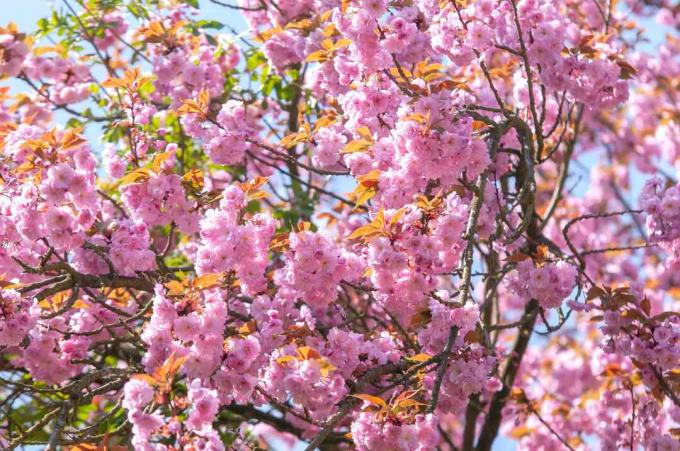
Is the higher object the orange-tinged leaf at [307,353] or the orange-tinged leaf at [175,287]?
the orange-tinged leaf at [175,287]

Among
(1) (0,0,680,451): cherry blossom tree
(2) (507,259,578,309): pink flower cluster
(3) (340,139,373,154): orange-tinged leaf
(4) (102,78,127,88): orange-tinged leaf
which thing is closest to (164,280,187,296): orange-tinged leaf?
(1) (0,0,680,451): cherry blossom tree

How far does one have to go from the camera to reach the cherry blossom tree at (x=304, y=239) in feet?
11.0

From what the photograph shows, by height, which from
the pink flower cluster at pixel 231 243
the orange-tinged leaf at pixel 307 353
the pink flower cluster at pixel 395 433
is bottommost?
the pink flower cluster at pixel 395 433

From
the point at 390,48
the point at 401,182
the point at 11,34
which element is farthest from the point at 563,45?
the point at 11,34

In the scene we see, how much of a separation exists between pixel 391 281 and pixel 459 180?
546 millimetres

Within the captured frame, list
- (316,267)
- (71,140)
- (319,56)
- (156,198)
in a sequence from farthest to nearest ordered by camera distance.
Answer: (319,56), (156,198), (316,267), (71,140)

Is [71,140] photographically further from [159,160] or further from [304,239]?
[304,239]

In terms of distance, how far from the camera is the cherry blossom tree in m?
3.34

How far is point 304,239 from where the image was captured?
3547mm

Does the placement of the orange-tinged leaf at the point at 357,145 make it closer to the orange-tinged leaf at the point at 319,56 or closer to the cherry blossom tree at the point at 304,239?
the cherry blossom tree at the point at 304,239

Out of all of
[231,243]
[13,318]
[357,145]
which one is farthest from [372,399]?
[13,318]

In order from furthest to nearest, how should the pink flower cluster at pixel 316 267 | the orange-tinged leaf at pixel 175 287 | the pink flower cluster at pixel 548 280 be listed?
1. the pink flower cluster at pixel 548 280
2. the pink flower cluster at pixel 316 267
3. the orange-tinged leaf at pixel 175 287

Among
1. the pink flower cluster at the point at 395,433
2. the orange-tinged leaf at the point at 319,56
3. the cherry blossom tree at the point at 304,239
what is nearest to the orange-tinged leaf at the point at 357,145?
the cherry blossom tree at the point at 304,239

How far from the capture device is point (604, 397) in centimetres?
541
